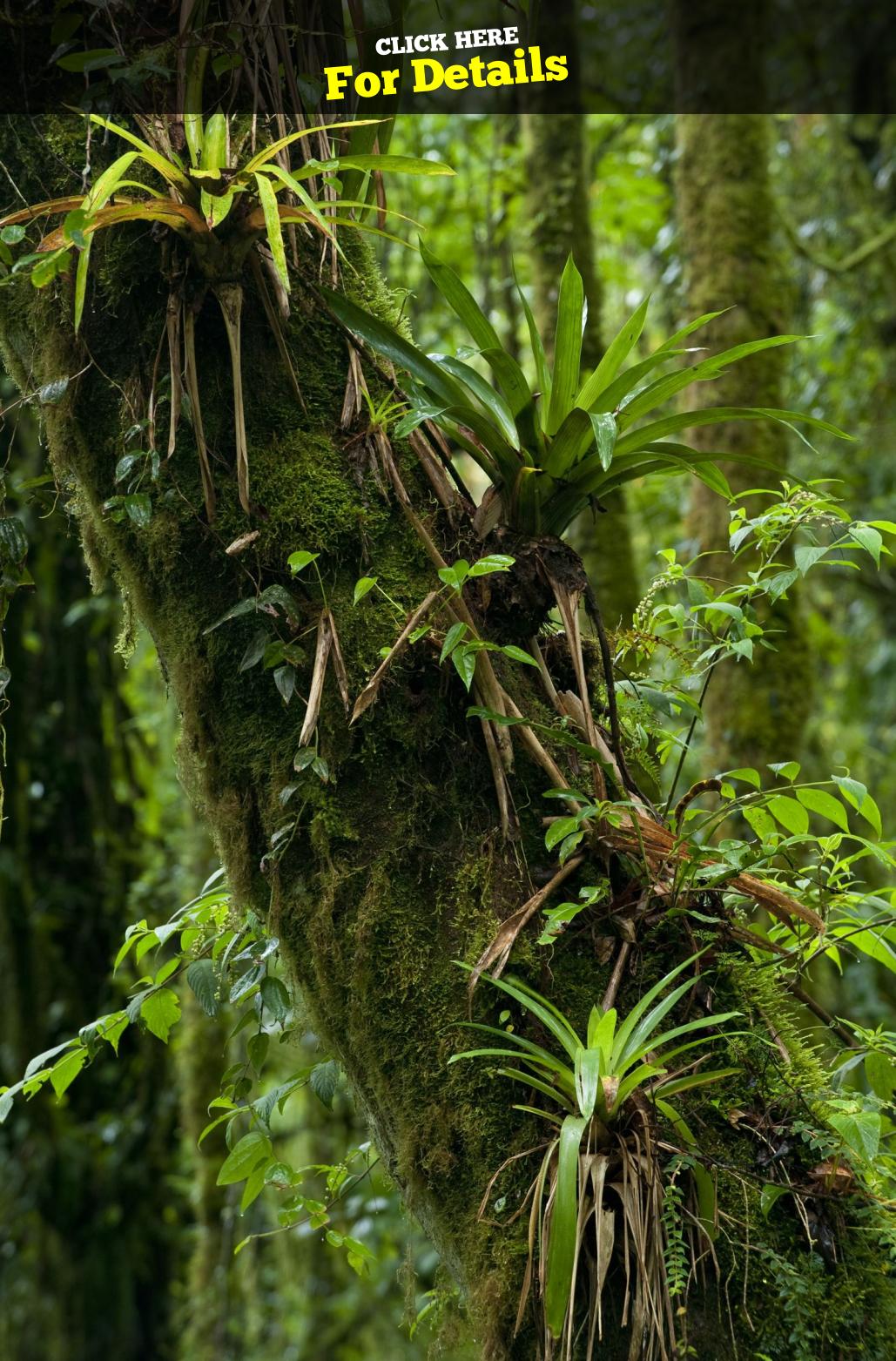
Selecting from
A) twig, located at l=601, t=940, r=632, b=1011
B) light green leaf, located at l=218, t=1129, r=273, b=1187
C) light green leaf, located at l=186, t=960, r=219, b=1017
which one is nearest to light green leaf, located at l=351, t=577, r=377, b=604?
twig, located at l=601, t=940, r=632, b=1011

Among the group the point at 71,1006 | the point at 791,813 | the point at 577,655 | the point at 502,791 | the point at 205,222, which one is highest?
the point at 205,222

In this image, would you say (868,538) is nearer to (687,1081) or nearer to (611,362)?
(611,362)

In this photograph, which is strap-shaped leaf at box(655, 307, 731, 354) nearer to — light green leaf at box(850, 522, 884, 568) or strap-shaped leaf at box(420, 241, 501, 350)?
strap-shaped leaf at box(420, 241, 501, 350)

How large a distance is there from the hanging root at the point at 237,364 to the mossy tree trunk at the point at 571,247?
1.99 m

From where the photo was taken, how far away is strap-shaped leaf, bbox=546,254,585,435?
4.50 feet

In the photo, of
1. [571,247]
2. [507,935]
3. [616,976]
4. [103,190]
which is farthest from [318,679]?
[571,247]

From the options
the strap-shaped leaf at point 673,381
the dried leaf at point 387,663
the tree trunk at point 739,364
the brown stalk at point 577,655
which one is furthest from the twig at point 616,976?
the tree trunk at point 739,364

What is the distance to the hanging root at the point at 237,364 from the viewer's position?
1.35 m

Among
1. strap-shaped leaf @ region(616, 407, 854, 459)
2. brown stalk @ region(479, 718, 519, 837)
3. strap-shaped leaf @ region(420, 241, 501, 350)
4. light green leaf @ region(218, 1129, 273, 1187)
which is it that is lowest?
light green leaf @ region(218, 1129, 273, 1187)

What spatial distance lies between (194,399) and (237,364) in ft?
0.23

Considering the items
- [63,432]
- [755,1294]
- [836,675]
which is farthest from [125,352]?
[836,675]

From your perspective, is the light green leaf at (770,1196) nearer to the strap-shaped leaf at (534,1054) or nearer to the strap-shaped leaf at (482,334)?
the strap-shaped leaf at (534,1054)

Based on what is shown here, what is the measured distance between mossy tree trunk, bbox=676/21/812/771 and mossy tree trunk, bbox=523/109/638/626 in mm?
269

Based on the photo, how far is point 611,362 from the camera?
1.39m
